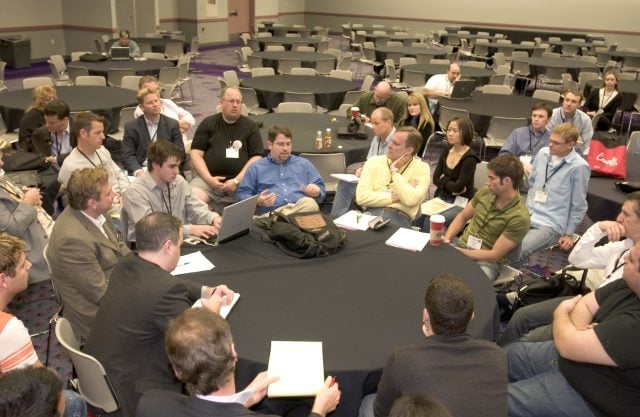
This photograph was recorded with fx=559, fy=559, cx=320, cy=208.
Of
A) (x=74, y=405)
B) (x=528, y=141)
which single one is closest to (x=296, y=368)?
(x=74, y=405)

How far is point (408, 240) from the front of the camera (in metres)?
3.60

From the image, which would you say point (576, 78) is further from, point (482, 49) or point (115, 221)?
point (115, 221)

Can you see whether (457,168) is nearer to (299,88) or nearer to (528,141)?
(528,141)

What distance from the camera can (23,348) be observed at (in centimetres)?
226

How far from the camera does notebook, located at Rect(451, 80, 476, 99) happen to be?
782 cm

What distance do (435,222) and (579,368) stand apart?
1.21 meters

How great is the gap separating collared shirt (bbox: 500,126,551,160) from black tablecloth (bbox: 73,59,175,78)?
6307mm

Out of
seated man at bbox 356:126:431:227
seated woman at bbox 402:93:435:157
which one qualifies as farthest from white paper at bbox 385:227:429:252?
seated woman at bbox 402:93:435:157

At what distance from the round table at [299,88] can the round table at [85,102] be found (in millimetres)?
1801

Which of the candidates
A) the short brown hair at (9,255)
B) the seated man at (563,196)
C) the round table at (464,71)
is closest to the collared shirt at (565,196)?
the seated man at (563,196)

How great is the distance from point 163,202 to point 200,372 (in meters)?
2.20

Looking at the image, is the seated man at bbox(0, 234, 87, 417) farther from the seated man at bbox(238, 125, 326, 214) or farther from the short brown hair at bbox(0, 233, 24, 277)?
the seated man at bbox(238, 125, 326, 214)

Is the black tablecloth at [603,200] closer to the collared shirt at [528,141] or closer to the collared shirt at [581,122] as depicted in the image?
the collared shirt at [528,141]

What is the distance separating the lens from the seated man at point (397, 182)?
4289mm
